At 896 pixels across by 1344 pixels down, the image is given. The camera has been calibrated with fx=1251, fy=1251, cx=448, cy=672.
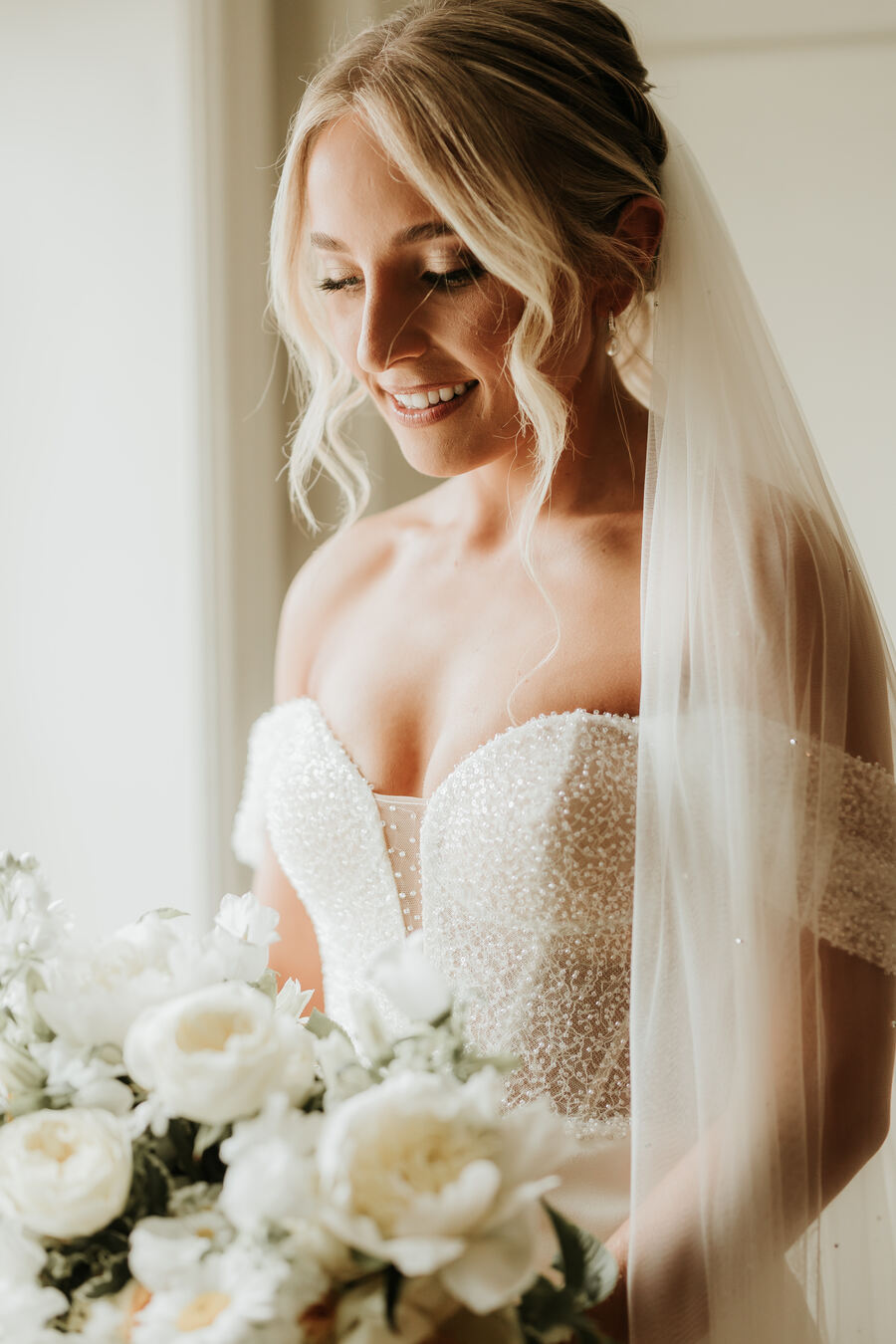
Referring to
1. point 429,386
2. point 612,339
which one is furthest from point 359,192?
point 612,339

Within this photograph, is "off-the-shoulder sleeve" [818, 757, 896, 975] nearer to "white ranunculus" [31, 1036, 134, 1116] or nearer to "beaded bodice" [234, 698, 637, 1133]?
"beaded bodice" [234, 698, 637, 1133]

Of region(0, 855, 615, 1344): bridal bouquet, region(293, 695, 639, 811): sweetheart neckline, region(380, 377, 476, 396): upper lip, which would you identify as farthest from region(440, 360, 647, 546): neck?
region(0, 855, 615, 1344): bridal bouquet

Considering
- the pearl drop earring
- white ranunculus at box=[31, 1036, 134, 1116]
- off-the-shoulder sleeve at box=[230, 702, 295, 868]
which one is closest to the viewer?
white ranunculus at box=[31, 1036, 134, 1116]

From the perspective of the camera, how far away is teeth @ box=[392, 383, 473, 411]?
1.08 metres

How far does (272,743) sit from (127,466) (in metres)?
0.56

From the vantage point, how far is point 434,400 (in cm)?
108

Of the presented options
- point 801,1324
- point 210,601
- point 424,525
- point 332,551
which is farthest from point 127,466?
point 801,1324

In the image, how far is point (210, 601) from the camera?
5.60ft

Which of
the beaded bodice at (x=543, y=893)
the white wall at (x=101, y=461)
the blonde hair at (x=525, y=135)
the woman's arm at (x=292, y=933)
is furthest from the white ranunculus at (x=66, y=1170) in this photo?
the white wall at (x=101, y=461)

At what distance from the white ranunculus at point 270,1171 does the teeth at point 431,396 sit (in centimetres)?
67

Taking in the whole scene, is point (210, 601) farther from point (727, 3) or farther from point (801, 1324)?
point (801, 1324)

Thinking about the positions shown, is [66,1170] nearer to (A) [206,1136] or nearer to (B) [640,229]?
(A) [206,1136]

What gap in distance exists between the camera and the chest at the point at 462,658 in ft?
3.54

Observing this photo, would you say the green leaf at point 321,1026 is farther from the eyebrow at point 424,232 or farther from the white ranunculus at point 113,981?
the eyebrow at point 424,232
